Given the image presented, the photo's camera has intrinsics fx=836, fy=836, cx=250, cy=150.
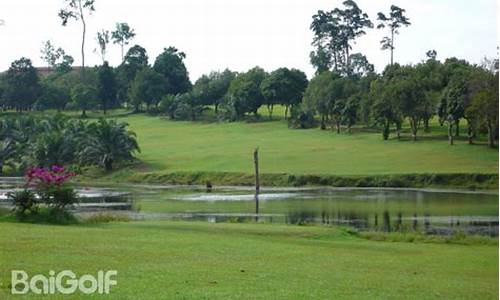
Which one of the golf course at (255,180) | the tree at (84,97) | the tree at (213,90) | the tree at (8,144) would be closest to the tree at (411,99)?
the golf course at (255,180)

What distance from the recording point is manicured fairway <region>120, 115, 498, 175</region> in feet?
279

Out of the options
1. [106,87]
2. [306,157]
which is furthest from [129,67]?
[306,157]

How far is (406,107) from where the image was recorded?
105 metres

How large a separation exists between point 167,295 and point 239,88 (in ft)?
414

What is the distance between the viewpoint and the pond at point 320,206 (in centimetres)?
4644

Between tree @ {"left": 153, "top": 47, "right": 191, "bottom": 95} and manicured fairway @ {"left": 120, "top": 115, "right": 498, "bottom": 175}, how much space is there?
122 ft

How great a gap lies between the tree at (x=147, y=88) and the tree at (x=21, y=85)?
61.8ft

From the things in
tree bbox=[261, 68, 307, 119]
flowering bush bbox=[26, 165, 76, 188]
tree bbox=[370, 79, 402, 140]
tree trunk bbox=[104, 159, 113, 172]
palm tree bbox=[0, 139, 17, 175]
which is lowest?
tree trunk bbox=[104, 159, 113, 172]

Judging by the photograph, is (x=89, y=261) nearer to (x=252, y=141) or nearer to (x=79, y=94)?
(x=252, y=141)

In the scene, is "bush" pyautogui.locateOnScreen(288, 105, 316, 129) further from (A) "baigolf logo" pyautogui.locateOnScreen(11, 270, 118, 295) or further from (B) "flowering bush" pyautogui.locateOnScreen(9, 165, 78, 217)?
(A) "baigolf logo" pyautogui.locateOnScreen(11, 270, 118, 295)

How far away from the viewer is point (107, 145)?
99312 millimetres

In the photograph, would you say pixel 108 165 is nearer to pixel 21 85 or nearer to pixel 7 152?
pixel 7 152

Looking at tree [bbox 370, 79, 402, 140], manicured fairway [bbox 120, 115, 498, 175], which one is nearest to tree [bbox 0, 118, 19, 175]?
manicured fairway [bbox 120, 115, 498, 175]

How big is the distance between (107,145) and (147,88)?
56.8 meters
